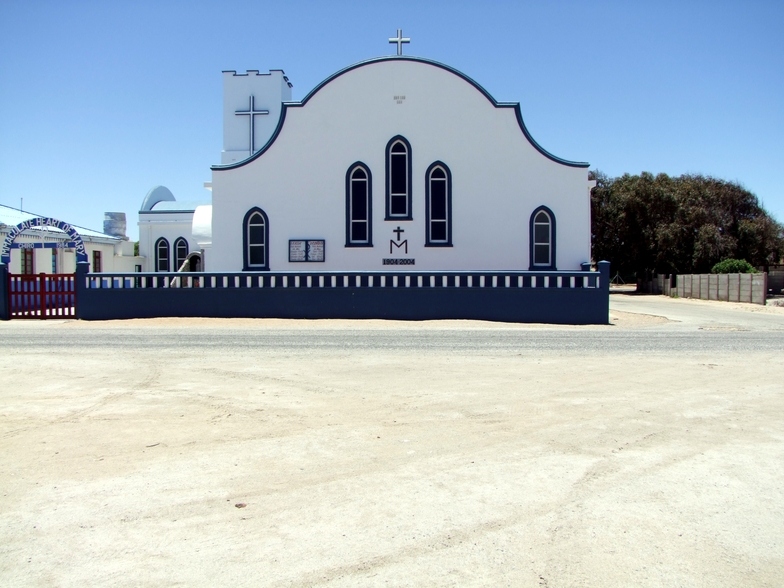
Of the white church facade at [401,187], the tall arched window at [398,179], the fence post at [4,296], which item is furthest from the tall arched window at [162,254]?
the tall arched window at [398,179]

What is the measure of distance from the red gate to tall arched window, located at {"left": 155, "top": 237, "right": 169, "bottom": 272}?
21.0 m

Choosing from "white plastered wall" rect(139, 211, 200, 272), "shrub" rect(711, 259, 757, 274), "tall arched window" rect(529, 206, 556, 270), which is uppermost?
"white plastered wall" rect(139, 211, 200, 272)

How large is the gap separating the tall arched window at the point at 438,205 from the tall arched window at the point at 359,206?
6.96 ft

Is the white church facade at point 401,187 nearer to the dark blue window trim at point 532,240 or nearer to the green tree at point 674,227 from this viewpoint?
the dark blue window trim at point 532,240

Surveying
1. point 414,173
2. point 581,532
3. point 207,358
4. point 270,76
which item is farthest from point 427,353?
point 270,76

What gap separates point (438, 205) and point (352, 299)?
611 centimetres

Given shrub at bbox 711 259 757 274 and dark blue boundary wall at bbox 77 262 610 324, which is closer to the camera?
dark blue boundary wall at bbox 77 262 610 324

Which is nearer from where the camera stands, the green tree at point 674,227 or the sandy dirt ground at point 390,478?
the sandy dirt ground at point 390,478

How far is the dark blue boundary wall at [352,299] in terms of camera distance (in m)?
20.0

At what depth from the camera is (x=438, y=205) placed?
24.3 m

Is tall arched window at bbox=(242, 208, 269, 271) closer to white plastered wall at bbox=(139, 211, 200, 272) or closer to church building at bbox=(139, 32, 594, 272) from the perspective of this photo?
church building at bbox=(139, 32, 594, 272)

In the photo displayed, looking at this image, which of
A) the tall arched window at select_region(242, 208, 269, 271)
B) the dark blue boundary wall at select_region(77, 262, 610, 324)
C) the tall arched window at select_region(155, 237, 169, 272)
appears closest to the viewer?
the dark blue boundary wall at select_region(77, 262, 610, 324)

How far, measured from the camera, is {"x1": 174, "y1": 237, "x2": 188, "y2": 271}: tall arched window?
41531mm

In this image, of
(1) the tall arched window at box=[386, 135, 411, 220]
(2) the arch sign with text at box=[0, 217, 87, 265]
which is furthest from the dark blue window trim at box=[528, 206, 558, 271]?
(2) the arch sign with text at box=[0, 217, 87, 265]
